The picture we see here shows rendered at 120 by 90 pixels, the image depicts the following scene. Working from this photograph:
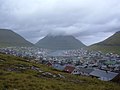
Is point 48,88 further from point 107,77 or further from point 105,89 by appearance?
point 107,77

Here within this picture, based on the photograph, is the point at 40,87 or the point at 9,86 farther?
the point at 40,87

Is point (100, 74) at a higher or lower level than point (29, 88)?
lower

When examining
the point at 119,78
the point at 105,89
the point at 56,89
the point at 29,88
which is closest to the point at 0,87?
the point at 29,88

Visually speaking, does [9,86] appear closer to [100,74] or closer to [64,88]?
[64,88]

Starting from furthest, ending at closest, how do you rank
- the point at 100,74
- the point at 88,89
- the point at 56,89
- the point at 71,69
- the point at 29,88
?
1. the point at 71,69
2. the point at 100,74
3. the point at 88,89
4. the point at 56,89
5. the point at 29,88

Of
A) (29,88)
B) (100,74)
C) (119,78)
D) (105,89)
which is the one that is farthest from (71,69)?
(29,88)

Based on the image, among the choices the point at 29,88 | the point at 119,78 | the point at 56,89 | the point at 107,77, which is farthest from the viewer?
the point at 107,77

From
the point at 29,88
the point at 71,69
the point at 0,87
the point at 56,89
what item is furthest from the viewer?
the point at 71,69

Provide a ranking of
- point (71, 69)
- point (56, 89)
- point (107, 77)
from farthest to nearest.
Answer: point (71, 69)
point (107, 77)
point (56, 89)

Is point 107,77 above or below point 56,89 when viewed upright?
below
